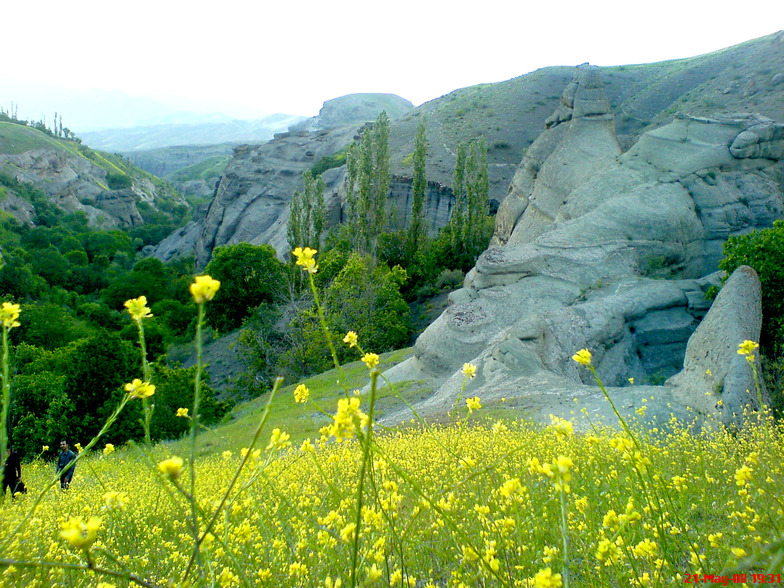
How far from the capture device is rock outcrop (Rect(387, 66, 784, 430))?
10.5 metres

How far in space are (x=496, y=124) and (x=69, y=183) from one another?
7909cm

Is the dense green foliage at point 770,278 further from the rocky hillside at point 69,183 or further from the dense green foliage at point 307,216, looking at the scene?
the rocky hillside at point 69,183

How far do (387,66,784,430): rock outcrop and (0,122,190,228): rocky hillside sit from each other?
79540 millimetres

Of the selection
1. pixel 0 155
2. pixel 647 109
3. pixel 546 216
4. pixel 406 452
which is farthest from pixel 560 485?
pixel 0 155

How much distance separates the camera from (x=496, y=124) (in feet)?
184

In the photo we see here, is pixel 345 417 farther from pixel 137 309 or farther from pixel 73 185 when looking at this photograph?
pixel 73 185

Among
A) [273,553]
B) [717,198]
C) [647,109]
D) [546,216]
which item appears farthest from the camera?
[647,109]

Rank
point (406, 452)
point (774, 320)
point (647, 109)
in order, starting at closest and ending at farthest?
point (406, 452) → point (774, 320) → point (647, 109)

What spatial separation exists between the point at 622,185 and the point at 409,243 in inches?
863

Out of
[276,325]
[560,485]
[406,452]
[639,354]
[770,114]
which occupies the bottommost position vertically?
[276,325]

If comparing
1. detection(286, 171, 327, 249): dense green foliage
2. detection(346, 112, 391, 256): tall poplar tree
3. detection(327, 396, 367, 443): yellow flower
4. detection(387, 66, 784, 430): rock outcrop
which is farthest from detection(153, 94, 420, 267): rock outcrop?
detection(327, 396, 367, 443): yellow flower

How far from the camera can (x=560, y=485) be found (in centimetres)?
164

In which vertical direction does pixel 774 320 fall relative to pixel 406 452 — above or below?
below

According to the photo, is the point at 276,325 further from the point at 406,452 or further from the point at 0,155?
the point at 0,155
